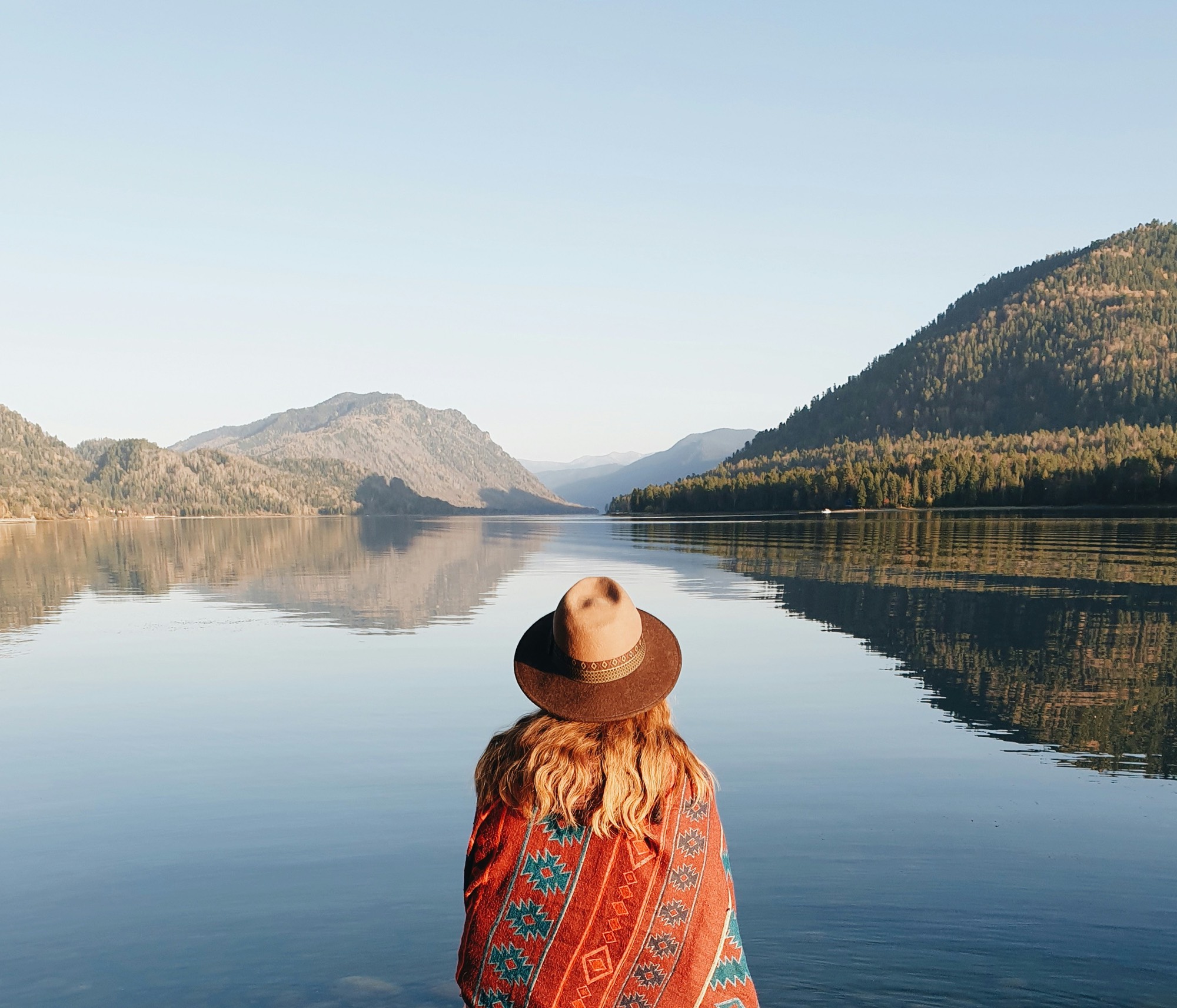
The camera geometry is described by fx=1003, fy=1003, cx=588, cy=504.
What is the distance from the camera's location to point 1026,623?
3173cm

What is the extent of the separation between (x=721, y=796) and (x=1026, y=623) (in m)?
20.9

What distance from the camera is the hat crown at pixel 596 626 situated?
424 centimetres

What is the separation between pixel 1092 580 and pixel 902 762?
32795 millimetres

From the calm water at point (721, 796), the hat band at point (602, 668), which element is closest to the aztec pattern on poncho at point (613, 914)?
the hat band at point (602, 668)

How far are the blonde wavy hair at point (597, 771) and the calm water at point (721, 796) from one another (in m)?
5.47

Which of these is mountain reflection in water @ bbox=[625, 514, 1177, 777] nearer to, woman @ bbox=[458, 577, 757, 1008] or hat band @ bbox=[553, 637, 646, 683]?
woman @ bbox=[458, 577, 757, 1008]

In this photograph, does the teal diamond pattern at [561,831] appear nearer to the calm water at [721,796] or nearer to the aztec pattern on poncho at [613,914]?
the aztec pattern on poncho at [613,914]

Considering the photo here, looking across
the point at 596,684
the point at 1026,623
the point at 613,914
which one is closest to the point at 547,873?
the point at 613,914

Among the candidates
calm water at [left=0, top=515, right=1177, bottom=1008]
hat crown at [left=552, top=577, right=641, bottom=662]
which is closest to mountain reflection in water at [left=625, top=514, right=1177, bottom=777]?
calm water at [left=0, top=515, right=1177, bottom=1008]

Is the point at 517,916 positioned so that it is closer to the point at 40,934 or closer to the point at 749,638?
the point at 40,934

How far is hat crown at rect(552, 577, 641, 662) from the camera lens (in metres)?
4.24

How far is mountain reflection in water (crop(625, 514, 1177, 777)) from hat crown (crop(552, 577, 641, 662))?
1437 cm

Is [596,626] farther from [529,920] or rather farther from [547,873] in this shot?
[529,920]

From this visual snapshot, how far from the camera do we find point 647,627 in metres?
4.56
